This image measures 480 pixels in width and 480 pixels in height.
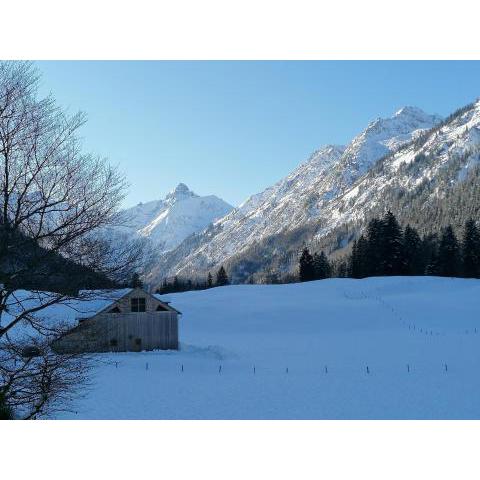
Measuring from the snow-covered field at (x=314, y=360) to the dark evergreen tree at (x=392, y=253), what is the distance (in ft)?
24.7

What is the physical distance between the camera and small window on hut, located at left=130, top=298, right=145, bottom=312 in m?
34.1

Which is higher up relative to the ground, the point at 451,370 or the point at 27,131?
the point at 27,131

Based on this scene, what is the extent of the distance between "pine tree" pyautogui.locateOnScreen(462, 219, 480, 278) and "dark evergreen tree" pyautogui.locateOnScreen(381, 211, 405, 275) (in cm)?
860

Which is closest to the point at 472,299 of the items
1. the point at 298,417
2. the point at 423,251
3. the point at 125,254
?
the point at 423,251

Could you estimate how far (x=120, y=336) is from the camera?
111 feet

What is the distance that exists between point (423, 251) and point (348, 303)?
31074 millimetres

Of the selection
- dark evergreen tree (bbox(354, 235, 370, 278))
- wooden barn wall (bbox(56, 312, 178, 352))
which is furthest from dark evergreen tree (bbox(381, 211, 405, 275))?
wooden barn wall (bbox(56, 312, 178, 352))

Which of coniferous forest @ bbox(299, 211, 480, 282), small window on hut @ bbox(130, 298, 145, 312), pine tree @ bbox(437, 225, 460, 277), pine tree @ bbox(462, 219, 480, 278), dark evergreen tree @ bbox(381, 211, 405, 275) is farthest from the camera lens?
pine tree @ bbox(437, 225, 460, 277)

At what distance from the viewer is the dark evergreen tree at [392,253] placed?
69.5m

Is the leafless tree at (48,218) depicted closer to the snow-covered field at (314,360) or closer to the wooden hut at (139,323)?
the snow-covered field at (314,360)

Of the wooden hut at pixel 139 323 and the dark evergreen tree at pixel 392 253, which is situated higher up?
the dark evergreen tree at pixel 392 253

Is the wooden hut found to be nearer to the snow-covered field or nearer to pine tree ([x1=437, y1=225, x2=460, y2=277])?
the snow-covered field

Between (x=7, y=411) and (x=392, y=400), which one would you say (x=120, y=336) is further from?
(x=7, y=411)

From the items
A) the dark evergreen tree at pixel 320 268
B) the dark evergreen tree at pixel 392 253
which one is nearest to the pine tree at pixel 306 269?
the dark evergreen tree at pixel 320 268
